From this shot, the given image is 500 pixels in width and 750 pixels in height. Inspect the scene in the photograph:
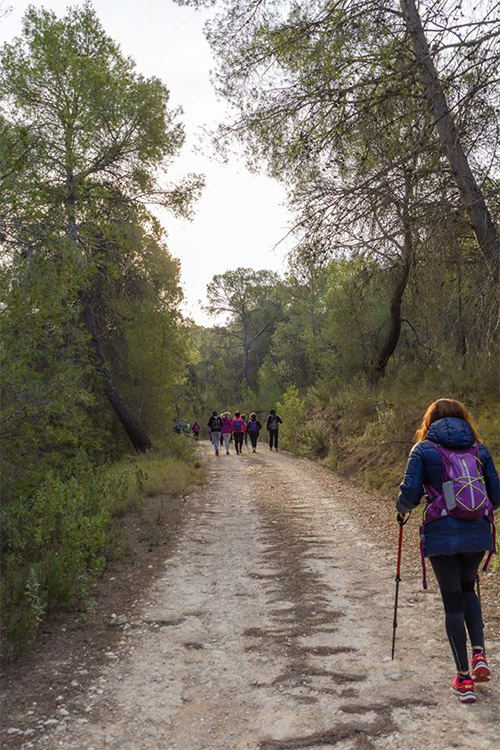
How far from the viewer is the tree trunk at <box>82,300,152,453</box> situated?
17766mm

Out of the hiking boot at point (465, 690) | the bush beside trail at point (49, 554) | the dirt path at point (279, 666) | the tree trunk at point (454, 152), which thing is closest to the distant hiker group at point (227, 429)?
the bush beside trail at point (49, 554)

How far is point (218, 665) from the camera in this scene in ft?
14.4

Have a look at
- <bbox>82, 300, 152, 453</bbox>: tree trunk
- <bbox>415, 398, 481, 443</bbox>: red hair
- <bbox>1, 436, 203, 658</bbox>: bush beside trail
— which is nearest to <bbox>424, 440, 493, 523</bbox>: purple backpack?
<bbox>415, 398, 481, 443</bbox>: red hair

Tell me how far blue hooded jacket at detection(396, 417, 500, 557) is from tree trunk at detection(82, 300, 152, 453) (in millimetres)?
14428

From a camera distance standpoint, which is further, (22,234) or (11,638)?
(22,234)

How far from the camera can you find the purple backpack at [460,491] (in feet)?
12.8

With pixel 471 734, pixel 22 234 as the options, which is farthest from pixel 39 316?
pixel 471 734

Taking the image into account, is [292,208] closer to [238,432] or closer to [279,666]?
[279,666]

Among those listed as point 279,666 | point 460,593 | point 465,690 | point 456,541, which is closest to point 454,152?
point 456,541

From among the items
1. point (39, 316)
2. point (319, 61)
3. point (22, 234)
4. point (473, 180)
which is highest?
point (319, 61)

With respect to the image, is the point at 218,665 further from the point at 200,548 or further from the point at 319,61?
the point at 319,61

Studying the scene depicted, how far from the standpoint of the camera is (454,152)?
25.7 feet

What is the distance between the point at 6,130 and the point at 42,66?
11.7 meters

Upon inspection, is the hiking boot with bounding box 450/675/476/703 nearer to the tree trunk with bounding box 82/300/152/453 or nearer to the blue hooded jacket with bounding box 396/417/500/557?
the blue hooded jacket with bounding box 396/417/500/557
